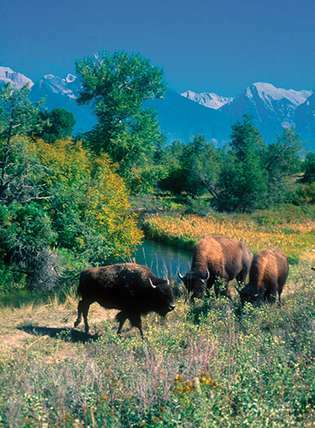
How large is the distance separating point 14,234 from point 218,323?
987 cm

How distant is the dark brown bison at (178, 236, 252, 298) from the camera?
1459 cm

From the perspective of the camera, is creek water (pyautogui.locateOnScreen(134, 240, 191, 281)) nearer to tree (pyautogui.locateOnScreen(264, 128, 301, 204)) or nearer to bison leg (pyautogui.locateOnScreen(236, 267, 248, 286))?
bison leg (pyautogui.locateOnScreen(236, 267, 248, 286))

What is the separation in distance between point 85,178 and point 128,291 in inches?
456

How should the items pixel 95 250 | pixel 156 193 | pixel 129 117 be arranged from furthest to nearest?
1. pixel 156 193
2. pixel 129 117
3. pixel 95 250

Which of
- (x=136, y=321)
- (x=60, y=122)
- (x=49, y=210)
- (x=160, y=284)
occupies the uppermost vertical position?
(x=60, y=122)

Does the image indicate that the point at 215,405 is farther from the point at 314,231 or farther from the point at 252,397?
the point at 314,231

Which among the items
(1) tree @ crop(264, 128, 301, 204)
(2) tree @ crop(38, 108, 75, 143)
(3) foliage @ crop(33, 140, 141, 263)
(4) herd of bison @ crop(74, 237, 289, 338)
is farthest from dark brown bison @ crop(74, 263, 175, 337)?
(2) tree @ crop(38, 108, 75, 143)

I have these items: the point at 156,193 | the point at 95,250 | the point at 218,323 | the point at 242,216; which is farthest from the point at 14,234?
the point at 156,193

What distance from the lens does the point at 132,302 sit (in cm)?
1218

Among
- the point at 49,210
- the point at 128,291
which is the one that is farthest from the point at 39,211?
the point at 128,291

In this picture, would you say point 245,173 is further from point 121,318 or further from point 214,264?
point 121,318

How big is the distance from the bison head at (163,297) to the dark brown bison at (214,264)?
2.49 m

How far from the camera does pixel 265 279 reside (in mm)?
13992

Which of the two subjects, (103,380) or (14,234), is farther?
(14,234)
